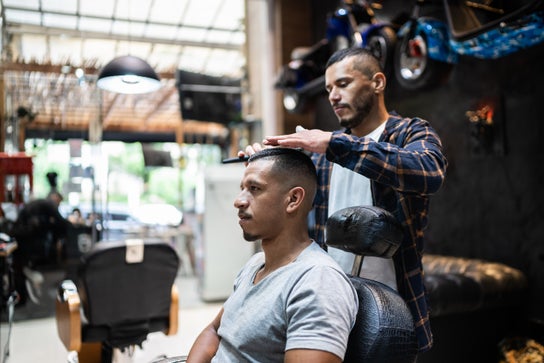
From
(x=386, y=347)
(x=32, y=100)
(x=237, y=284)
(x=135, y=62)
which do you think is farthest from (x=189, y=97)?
(x=386, y=347)

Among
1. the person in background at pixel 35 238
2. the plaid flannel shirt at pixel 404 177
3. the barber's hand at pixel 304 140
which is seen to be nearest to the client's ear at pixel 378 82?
the plaid flannel shirt at pixel 404 177

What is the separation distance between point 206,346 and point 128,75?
255 cm

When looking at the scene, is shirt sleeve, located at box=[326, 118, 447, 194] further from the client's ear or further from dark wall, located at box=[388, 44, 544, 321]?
dark wall, located at box=[388, 44, 544, 321]

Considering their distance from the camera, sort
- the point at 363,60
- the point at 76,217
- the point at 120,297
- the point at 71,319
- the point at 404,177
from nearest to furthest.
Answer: the point at 404,177 → the point at 363,60 → the point at 71,319 → the point at 120,297 → the point at 76,217

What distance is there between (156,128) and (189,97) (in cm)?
129

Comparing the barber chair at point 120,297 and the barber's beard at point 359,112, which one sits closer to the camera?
the barber's beard at point 359,112

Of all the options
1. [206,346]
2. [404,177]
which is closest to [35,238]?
[206,346]

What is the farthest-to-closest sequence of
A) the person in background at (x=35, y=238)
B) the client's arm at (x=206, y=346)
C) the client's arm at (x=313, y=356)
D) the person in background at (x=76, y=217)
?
the person in background at (x=76, y=217), the person in background at (x=35, y=238), the client's arm at (x=206, y=346), the client's arm at (x=313, y=356)

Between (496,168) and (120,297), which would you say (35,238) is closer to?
(120,297)

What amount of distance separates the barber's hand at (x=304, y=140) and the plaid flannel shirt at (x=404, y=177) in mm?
23

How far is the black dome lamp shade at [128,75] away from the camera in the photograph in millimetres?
3387

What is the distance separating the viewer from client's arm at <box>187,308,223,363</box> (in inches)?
51.2

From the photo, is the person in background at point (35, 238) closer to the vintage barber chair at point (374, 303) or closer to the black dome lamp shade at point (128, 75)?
the black dome lamp shade at point (128, 75)

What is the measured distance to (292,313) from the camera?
3.43 feet
